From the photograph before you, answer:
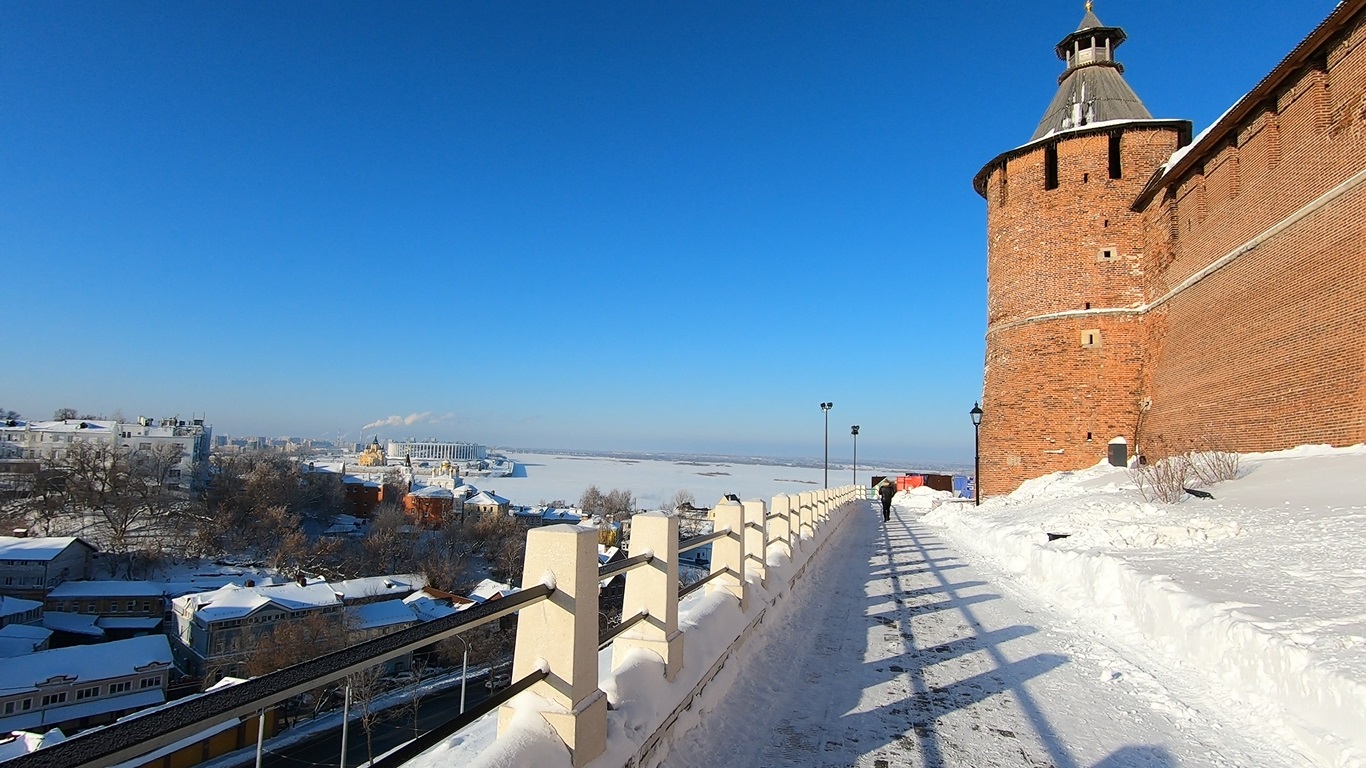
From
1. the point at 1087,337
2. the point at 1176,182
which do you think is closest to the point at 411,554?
the point at 1087,337

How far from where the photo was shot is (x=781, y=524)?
891 cm

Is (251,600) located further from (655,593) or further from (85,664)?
(655,593)

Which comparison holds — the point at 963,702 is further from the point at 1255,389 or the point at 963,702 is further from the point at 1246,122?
the point at 1246,122

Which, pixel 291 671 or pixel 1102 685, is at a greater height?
pixel 291 671

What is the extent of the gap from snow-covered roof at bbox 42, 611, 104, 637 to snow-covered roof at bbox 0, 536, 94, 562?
5673mm

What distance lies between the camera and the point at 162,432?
307 ft

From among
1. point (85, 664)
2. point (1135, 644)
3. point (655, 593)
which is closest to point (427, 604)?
point (85, 664)

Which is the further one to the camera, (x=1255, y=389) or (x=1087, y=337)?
(x=1087, y=337)

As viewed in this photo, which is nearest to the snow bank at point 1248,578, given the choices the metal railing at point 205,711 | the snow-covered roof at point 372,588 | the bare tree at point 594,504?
the metal railing at point 205,711

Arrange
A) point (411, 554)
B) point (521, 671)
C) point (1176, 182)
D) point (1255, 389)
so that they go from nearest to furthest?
point (521, 671), point (1255, 389), point (1176, 182), point (411, 554)

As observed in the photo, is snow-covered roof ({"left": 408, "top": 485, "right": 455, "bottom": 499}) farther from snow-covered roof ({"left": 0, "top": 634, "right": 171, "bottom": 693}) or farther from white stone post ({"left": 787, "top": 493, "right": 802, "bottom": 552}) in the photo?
white stone post ({"left": 787, "top": 493, "right": 802, "bottom": 552})

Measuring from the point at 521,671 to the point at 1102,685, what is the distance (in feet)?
15.2

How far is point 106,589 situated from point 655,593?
169ft

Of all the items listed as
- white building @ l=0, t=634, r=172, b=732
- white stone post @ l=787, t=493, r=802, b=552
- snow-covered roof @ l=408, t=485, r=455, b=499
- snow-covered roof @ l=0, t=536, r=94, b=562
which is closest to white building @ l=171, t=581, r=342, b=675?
white building @ l=0, t=634, r=172, b=732
